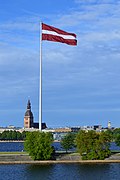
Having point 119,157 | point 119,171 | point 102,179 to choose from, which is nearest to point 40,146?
point 119,157

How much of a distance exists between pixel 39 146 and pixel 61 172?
1772 cm

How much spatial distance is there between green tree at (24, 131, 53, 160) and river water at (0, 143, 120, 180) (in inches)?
255

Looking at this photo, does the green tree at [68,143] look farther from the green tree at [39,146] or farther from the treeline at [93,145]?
the green tree at [39,146]

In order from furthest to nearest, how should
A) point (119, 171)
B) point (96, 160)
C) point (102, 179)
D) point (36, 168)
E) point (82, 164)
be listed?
1. point (96, 160)
2. point (82, 164)
3. point (36, 168)
4. point (119, 171)
5. point (102, 179)

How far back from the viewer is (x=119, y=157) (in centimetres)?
8056

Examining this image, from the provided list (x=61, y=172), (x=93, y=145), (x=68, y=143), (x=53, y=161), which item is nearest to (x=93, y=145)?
(x=93, y=145)

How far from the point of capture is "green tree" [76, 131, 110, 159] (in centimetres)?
8119

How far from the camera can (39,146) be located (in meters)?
80.6

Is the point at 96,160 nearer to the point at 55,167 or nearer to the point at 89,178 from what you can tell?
the point at 55,167

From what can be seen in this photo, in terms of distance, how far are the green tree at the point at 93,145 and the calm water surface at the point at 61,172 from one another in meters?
7.49

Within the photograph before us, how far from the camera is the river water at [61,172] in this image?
191ft

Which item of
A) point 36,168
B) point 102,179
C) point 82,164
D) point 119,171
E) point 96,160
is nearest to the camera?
point 102,179

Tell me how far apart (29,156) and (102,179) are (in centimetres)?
2744

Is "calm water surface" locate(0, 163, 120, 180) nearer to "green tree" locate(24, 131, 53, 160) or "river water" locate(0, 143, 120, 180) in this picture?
"river water" locate(0, 143, 120, 180)
